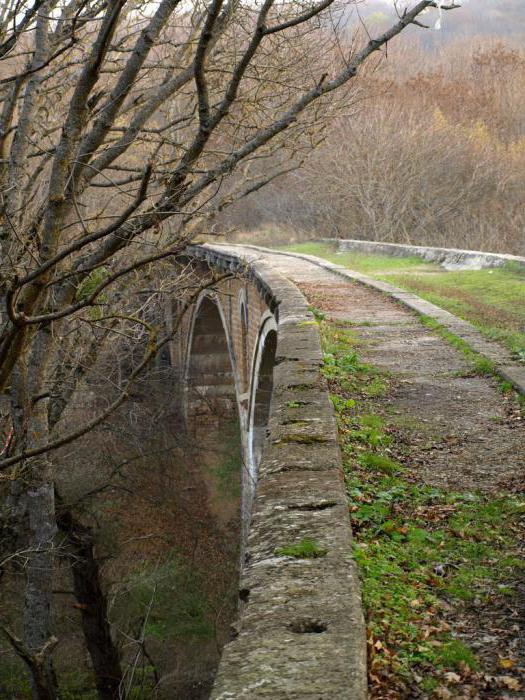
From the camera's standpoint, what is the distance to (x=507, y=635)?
2166 mm

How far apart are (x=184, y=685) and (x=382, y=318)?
8004mm

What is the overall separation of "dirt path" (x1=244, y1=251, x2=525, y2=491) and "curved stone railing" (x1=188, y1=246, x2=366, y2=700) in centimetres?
58

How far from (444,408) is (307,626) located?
2.73 meters

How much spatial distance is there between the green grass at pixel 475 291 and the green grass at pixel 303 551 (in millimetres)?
3635

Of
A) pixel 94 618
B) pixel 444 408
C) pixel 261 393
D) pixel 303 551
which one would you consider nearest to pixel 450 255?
pixel 261 393

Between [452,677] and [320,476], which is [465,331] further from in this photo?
[452,677]

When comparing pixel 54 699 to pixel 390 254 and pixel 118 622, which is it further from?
pixel 390 254

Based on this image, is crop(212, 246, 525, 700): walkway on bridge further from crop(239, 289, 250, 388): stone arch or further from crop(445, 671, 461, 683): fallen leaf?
crop(239, 289, 250, 388): stone arch

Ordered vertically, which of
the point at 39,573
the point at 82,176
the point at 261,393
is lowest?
the point at 39,573

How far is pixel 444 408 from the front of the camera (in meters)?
4.51

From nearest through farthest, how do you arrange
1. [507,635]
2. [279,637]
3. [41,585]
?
[279,637], [507,635], [41,585]

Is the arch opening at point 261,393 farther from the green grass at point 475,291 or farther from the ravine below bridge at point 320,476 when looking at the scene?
the ravine below bridge at point 320,476

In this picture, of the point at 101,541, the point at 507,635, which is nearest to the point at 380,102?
the point at 101,541

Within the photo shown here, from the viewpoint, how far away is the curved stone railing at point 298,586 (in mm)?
1751
